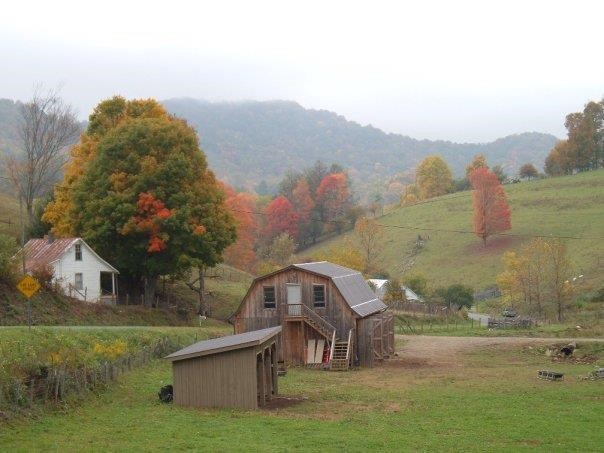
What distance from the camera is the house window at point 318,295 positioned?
4594 centimetres

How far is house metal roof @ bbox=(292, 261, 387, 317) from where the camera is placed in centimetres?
4608

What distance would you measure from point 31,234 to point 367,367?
32.7m

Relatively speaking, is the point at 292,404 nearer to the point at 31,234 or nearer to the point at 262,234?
the point at 31,234

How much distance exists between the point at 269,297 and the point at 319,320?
3488mm

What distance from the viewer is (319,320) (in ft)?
149

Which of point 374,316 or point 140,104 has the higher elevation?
point 140,104

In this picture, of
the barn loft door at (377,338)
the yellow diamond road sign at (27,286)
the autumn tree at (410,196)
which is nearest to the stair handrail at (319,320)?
the barn loft door at (377,338)

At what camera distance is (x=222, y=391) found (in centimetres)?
2844

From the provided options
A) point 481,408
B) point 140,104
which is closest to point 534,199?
point 140,104

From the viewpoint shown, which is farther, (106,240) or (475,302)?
(475,302)

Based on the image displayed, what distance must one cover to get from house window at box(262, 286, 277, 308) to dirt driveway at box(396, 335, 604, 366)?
28.1ft

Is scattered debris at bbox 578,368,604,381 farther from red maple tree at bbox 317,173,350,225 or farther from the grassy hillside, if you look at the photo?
red maple tree at bbox 317,173,350,225

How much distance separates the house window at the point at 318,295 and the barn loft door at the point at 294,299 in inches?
33.7

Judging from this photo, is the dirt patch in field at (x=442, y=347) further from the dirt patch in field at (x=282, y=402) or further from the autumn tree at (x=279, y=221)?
the autumn tree at (x=279, y=221)
